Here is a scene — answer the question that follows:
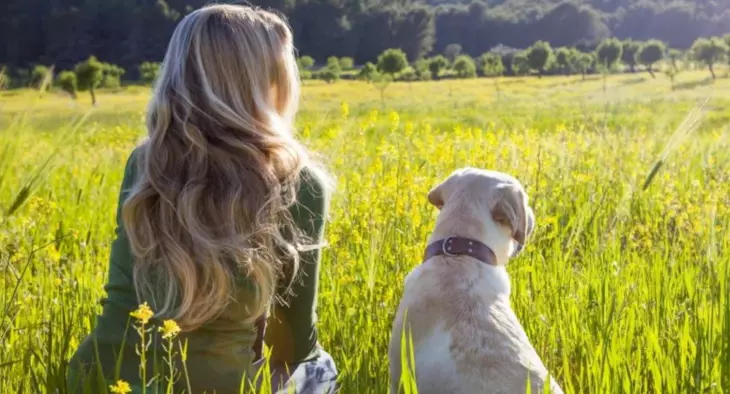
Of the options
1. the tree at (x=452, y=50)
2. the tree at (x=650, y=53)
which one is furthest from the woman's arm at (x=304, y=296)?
the tree at (x=452, y=50)

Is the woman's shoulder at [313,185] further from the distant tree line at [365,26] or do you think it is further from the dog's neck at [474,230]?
the distant tree line at [365,26]

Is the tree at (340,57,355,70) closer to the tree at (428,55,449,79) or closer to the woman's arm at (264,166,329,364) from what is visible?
the tree at (428,55,449,79)

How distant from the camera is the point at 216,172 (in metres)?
2.36

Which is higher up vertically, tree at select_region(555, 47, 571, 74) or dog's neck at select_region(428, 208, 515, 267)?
dog's neck at select_region(428, 208, 515, 267)

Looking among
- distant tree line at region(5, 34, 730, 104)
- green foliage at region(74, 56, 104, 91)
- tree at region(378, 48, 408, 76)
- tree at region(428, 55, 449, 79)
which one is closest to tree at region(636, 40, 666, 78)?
distant tree line at region(5, 34, 730, 104)

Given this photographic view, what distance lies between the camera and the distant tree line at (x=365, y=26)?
11225 centimetres

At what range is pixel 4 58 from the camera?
105875 mm

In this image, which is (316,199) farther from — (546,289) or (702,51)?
(702,51)

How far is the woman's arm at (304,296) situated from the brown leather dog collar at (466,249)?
16.3 inches

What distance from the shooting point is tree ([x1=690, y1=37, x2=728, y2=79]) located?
9131 centimetres

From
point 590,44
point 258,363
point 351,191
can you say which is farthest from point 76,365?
point 590,44

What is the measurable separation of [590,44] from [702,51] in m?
46.6

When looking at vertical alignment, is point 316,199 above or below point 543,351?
above

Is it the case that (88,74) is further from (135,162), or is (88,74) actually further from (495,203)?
(495,203)
